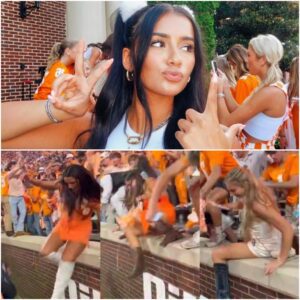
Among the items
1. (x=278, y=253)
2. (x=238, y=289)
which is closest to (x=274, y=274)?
(x=278, y=253)

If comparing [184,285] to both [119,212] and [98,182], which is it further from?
[98,182]

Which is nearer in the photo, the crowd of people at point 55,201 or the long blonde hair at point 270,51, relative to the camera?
the long blonde hair at point 270,51

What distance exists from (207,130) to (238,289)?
0.89 m

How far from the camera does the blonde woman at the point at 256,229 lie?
270 centimetres

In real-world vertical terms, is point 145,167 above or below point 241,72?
below

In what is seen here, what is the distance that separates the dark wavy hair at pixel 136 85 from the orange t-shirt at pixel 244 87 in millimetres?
178

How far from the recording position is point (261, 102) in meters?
2.68

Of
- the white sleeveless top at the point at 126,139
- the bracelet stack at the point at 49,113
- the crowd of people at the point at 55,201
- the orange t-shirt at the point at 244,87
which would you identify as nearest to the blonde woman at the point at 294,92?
the orange t-shirt at the point at 244,87

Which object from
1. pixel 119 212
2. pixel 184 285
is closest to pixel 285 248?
pixel 184 285

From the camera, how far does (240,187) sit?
2.73 meters

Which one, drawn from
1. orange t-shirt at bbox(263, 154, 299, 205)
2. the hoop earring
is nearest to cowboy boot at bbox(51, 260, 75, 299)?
the hoop earring

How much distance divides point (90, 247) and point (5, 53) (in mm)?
1193

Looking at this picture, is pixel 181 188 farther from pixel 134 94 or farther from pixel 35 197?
pixel 35 197

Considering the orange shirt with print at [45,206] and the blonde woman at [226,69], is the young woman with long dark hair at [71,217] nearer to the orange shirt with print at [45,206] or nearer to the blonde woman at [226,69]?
the orange shirt with print at [45,206]
